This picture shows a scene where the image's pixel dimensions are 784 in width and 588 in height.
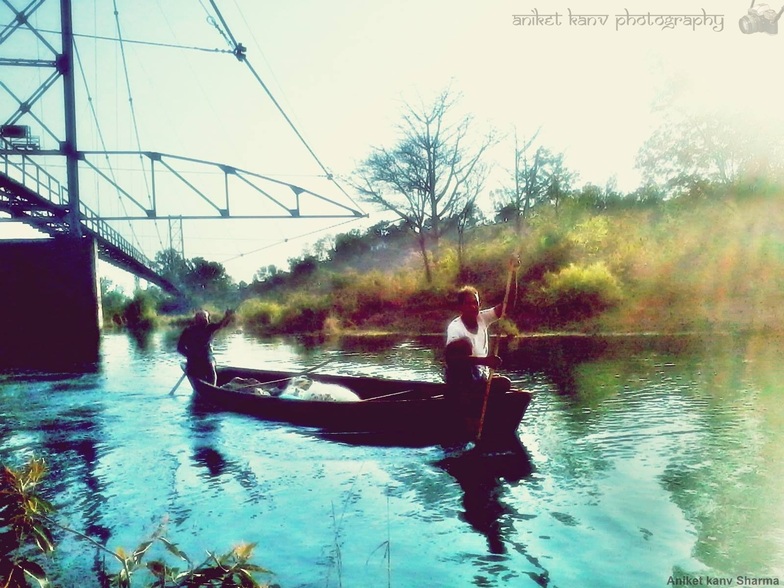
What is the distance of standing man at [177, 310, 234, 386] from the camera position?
1638 centimetres

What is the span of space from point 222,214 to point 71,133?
13.0m

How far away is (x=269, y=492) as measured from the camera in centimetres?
916

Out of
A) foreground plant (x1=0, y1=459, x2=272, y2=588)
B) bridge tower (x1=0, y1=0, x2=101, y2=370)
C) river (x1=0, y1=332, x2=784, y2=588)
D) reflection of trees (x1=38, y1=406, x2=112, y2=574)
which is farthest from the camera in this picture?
bridge tower (x1=0, y1=0, x2=101, y2=370)

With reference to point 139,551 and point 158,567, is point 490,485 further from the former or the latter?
point 158,567

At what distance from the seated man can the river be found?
43.3 inches

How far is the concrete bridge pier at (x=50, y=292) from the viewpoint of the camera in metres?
28.9

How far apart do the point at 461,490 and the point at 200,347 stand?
9.28 meters

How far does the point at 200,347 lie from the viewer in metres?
16.5

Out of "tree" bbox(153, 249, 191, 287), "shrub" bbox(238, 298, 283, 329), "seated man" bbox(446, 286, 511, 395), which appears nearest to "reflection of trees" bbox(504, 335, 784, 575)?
"seated man" bbox(446, 286, 511, 395)

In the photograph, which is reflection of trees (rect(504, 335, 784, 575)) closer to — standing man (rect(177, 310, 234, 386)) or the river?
the river

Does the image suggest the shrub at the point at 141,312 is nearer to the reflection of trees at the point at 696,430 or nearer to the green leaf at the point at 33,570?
the reflection of trees at the point at 696,430

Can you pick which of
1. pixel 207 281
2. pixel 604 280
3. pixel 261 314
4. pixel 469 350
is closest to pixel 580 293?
pixel 604 280

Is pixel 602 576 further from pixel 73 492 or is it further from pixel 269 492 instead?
pixel 73 492

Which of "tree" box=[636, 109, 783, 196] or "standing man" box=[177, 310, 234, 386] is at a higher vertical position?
"tree" box=[636, 109, 783, 196]
